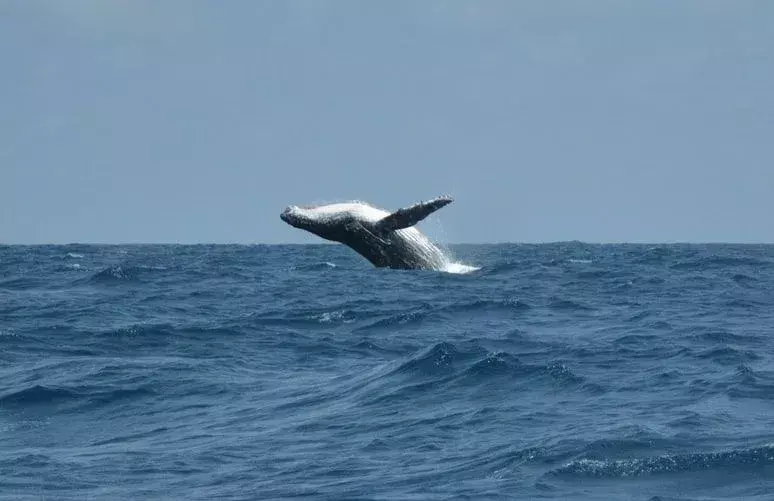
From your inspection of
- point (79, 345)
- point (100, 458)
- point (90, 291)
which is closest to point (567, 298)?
point (79, 345)

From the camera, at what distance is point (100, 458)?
467 inches

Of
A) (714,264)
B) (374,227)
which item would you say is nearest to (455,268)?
(374,227)

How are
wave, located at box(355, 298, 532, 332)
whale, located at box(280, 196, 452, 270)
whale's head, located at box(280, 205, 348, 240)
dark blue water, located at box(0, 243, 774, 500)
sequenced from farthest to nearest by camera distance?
1. whale's head, located at box(280, 205, 348, 240)
2. whale, located at box(280, 196, 452, 270)
3. wave, located at box(355, 298, 532, 332)
4. dark blue water, located at box(0, 243, 774, 500)

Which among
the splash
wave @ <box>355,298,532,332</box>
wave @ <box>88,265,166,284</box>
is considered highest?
the splash

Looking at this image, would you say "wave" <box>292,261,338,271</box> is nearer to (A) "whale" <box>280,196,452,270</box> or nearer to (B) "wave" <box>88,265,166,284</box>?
(B) "wave" <box>88,265,166,284</box>

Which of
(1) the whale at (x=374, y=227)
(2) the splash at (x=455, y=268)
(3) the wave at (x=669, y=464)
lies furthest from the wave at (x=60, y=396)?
(2) the splash at (x=455, y=268)

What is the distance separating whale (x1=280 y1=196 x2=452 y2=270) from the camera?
23078mm

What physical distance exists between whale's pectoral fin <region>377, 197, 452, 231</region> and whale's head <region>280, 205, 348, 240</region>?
900 millimetres

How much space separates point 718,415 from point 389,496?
4340 mm

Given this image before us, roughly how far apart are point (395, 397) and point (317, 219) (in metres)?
9.86

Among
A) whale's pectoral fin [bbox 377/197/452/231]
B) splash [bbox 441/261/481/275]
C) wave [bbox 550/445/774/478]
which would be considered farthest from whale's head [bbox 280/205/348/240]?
wave [bbox 550/445/774/478]

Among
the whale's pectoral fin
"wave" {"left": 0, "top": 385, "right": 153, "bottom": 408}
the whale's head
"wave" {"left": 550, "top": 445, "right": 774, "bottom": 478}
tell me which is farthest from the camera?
the whale's head

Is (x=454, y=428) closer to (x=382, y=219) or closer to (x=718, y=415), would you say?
(x=718, y=415)

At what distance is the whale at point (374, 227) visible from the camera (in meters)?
23.1
